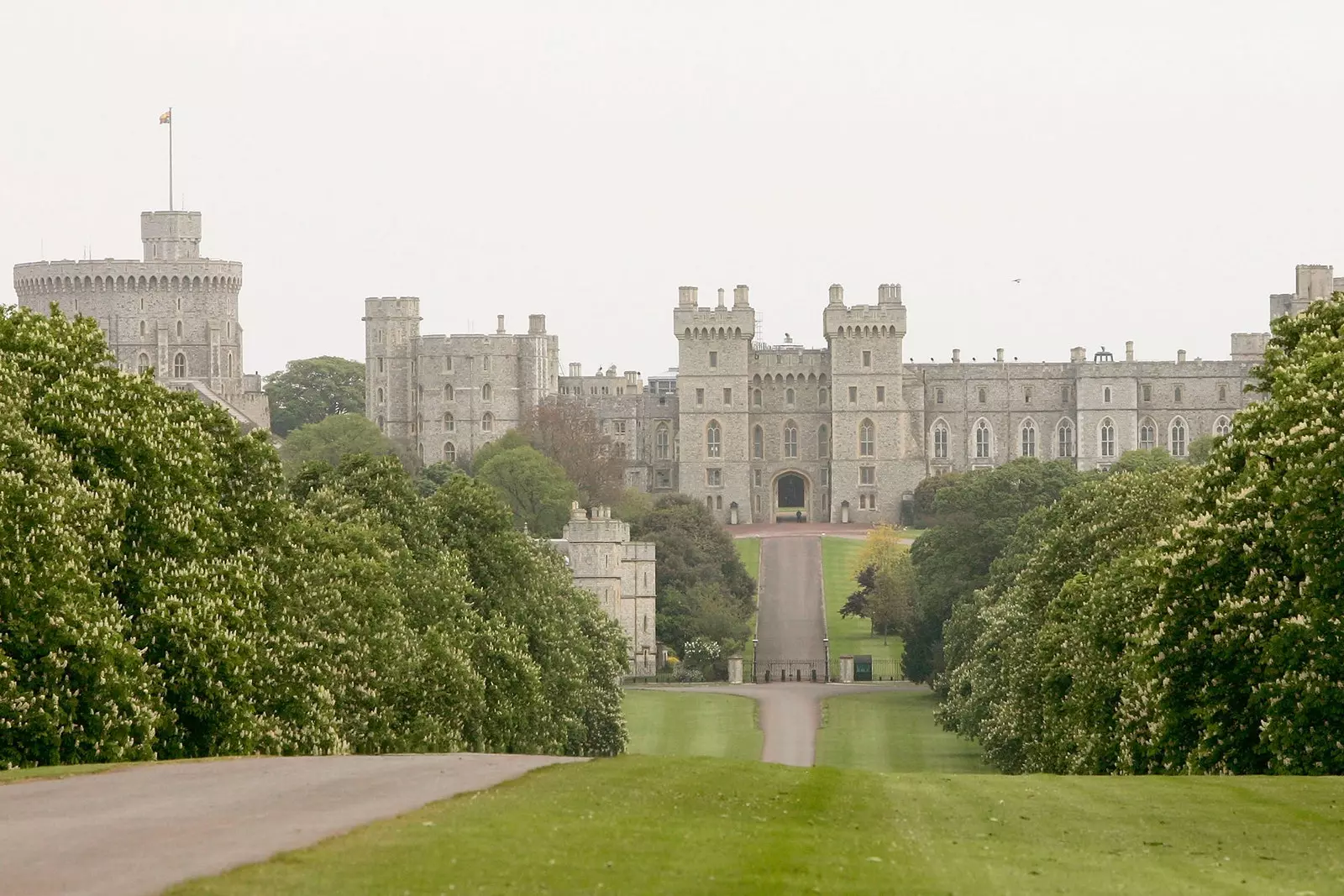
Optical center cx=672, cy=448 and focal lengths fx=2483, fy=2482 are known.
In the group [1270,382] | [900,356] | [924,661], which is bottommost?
[924,661]

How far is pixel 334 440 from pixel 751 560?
26.8m

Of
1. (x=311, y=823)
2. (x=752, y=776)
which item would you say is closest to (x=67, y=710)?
(x=752, y=776)

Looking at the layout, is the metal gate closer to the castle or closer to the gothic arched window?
the castle

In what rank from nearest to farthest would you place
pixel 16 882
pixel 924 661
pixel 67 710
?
pixel 16 882
pixel 67 710
pixel 924 661

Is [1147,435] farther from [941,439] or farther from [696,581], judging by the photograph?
[696,581]

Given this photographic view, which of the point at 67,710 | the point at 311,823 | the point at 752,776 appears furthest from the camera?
the point at 67,710

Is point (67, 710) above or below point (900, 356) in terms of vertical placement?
below

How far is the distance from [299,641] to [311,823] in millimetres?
15987

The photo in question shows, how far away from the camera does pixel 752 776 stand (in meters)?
23.9

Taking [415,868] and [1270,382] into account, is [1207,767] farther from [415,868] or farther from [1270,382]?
[415,868]

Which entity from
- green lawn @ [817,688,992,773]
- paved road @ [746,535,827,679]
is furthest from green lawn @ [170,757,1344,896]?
paved road @ [746,535,827,679]

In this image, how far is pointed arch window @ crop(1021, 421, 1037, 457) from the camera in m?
147

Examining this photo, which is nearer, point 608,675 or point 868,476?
point 608,675

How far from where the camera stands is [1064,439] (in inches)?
5792
